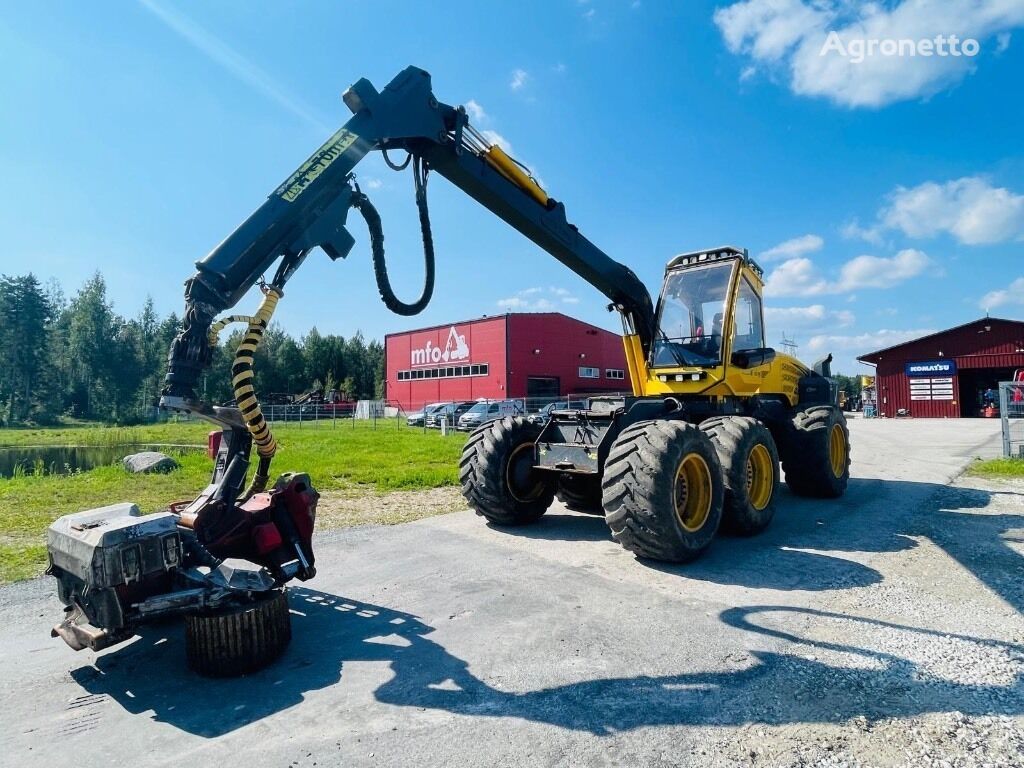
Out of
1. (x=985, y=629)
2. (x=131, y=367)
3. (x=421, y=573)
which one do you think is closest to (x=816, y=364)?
(x=985, y=629)

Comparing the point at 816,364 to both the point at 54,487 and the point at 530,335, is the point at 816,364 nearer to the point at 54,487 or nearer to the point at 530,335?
the point at 54,487

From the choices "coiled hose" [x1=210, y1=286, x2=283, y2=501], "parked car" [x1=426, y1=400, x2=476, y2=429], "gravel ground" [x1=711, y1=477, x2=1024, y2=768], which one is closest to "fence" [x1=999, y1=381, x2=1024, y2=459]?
"gravel ground" [x1=711, y1=477, x2=1024, y2=768]

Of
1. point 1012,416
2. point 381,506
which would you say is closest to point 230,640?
point 381,506

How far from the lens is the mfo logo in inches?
1594

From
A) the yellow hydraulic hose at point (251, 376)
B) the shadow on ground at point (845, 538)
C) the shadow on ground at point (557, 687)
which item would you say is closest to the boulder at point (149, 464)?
the shadow on ground at point (845, 538)

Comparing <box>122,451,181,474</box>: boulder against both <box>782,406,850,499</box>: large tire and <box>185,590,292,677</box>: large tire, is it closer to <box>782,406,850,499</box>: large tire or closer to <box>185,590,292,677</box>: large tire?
<box>185,590,292,677</box>: large tire

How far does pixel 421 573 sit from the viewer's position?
5.39m

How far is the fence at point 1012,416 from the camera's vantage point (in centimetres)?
1350

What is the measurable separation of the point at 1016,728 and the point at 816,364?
9.04 metres

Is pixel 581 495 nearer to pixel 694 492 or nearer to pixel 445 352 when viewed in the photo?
pixel 694 492

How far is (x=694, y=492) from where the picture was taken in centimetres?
585

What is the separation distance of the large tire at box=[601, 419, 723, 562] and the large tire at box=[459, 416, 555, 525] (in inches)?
74.2

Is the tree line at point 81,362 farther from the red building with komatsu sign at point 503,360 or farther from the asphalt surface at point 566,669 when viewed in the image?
the asphalt surface at point 566,669

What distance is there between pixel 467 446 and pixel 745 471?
10.7 feet
